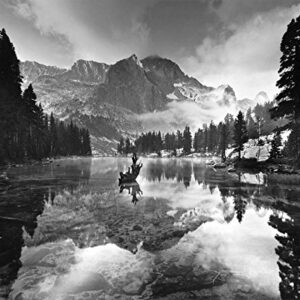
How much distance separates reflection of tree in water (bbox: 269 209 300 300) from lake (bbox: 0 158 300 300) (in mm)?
30

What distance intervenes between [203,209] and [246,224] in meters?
3.81

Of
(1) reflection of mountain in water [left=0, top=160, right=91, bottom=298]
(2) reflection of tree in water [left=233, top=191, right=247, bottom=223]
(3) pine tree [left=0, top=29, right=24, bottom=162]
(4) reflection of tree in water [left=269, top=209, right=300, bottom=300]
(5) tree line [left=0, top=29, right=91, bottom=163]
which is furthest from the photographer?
(5) tree line [left=0, top=29, right=91, bottom=163]

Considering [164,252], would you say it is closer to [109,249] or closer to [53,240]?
[109,249]

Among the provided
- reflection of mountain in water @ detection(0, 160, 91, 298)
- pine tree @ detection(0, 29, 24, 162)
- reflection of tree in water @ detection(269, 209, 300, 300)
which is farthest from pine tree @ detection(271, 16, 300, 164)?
pine tree @ detection(0, 29, 24, 162)

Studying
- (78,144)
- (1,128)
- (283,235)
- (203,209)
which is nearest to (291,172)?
(203,209)

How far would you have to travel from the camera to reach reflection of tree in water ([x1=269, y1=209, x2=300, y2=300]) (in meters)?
6.70

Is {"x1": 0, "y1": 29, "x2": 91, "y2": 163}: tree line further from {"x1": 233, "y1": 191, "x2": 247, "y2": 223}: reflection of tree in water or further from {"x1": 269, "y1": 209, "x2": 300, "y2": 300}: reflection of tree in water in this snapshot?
{"x1": 269, "y1": 209, "x2": 300, "y2": 300}: reflection of tree in water

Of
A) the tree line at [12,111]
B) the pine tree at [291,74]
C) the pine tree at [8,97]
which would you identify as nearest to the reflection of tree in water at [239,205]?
the pine tree at [291,74]

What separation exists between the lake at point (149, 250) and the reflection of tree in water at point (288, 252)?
0.03 metres

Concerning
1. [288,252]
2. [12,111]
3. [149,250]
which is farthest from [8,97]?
[288,252]

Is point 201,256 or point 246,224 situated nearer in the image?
point 201,256

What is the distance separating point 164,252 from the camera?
934 cm

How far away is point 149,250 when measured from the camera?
9.55 meters

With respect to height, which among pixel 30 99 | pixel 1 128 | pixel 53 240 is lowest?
pixel 53 240
